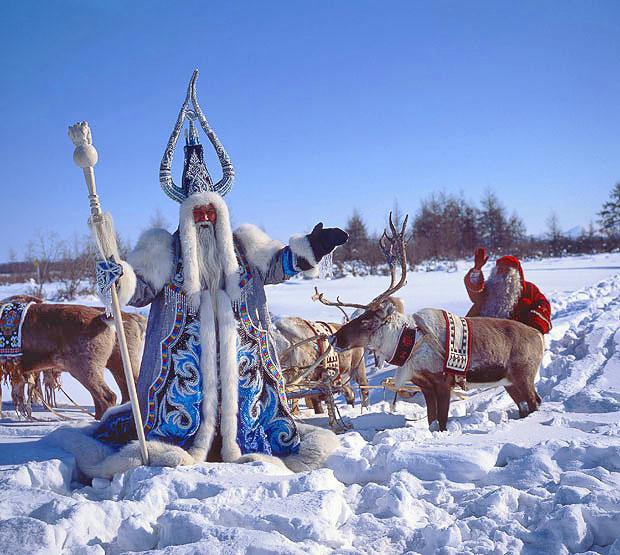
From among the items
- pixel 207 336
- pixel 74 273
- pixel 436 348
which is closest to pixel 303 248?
pixel 207 336

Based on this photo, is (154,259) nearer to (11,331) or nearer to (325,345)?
(11,331)

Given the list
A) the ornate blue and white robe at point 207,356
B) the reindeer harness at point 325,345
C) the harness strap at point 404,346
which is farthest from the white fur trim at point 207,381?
the reindeer harness at point 325,345

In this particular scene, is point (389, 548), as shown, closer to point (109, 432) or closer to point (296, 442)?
point (296, 442)

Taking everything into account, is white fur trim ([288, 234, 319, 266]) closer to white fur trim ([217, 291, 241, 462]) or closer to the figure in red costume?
white fur trim ([217, 291, 241, 462])

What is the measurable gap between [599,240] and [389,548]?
44.2m

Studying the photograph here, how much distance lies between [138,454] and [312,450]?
110 cm

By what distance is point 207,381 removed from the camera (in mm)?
3818

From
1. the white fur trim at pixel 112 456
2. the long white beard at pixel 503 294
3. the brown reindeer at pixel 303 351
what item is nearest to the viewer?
the white fur trim at pixel 112 456

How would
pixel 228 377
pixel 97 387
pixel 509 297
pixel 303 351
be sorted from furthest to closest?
pixel 303 351, pixel 509 297, pixel 97 387, pixel 228 377

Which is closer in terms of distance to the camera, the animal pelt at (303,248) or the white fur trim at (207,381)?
the white fur trim at (207,381)

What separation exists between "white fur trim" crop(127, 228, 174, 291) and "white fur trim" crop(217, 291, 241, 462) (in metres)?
0.41

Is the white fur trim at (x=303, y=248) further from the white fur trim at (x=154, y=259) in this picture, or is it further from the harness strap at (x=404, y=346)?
the harness strap at (x=404, y=346)

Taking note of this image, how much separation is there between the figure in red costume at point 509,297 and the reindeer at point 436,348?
0.68 m

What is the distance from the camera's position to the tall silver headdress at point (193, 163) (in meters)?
4.22
